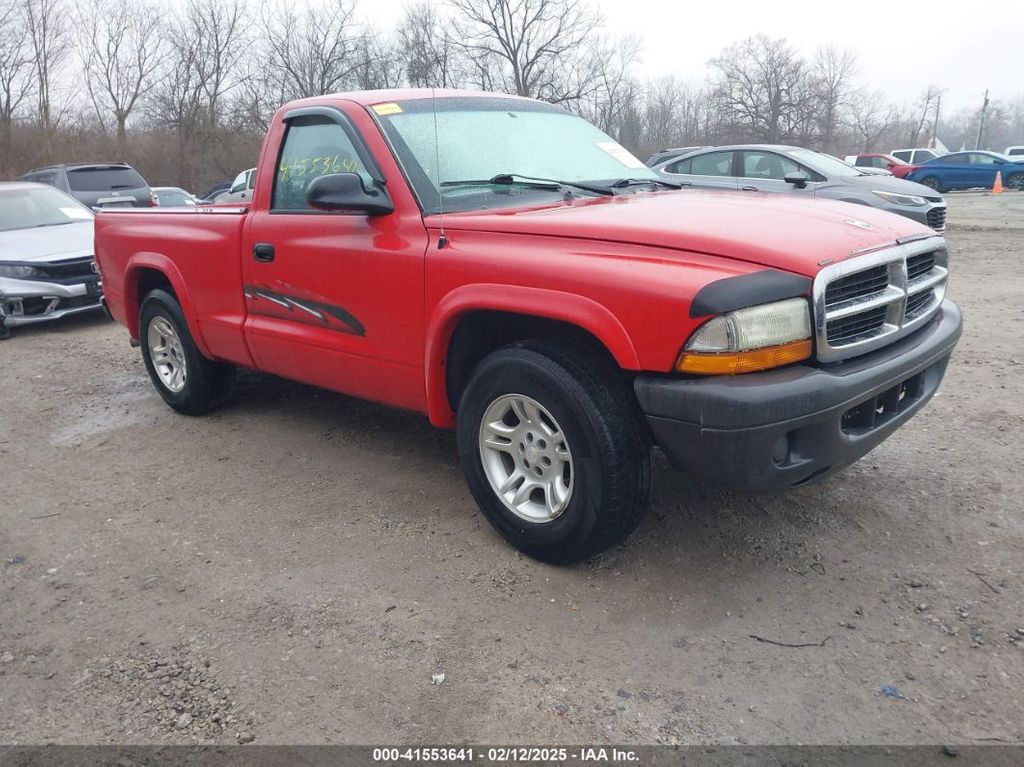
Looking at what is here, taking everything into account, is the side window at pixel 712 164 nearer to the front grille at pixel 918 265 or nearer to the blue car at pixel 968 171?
the front grille at pixel 918 265

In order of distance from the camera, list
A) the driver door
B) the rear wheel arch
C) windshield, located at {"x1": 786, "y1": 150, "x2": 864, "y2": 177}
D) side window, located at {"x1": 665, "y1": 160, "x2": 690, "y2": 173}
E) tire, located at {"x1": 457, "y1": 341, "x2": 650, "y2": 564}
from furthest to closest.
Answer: side window, located at {"x1": 665, "y1": 160, "x2": 690, "y2": 173}, windshield, located at {"x1": 786, "y1": 150, "x2": 864, "y2": 177}, the rear wheel arch, the driver door, tire, located at {"x1": 457, "y1": 341, "x2": 650, "y2": 564}

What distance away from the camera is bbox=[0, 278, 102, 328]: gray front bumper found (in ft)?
27.1

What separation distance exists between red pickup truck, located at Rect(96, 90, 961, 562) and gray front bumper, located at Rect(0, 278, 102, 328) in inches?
179

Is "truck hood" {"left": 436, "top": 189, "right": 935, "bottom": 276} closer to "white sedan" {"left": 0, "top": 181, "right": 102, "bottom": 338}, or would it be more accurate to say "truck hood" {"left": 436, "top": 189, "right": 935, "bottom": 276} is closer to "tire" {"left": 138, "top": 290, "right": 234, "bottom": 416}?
"tire" {"left": 138, "top": 290, "right": 234, "bottom": 416}

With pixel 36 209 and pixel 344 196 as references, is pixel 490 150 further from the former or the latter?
pixel 36 209

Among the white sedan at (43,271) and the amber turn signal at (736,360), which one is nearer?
the amber turn signal at (736,360)

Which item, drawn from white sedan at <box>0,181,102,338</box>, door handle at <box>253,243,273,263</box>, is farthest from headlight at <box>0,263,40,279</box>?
door handle at <box>253,243,273,263</box>

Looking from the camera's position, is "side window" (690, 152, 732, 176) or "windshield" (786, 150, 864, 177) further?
"side window" (690, 152, 732, 176)

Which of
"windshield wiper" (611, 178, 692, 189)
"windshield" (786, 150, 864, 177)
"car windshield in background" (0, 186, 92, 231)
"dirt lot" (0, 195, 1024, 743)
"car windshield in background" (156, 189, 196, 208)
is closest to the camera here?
"dirt lot" (0, 195, 1024, 743)

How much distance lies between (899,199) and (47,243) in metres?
10.1

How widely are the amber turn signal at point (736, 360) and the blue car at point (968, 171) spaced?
2990cm

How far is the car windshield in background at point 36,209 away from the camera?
→ 941 centimetres

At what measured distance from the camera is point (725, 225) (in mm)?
3004

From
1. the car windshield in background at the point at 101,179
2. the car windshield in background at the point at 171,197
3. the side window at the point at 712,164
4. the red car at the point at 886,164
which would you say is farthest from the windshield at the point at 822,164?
the red car at the point at 886,164
